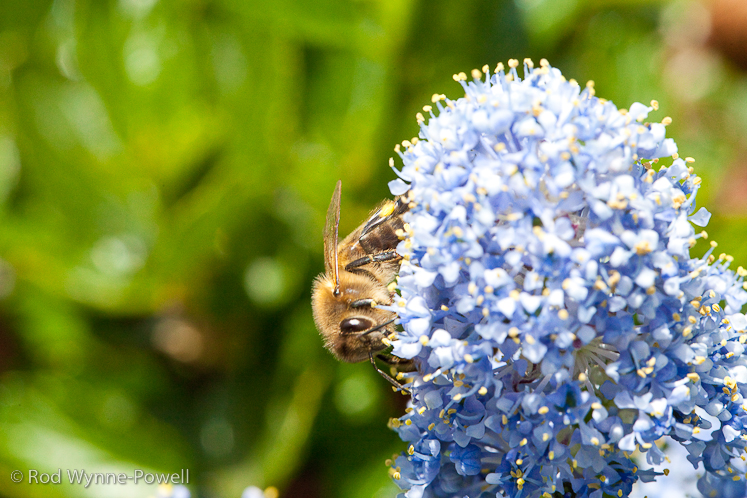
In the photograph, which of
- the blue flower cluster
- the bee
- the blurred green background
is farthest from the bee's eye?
the blurred green background

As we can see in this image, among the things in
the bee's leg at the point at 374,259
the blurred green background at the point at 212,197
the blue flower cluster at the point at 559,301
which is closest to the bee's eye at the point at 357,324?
the bee's leg at the point at 374,259

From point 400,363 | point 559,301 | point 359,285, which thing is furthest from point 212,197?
point 559,301

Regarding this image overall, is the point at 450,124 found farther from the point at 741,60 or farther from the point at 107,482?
the point at 741,60

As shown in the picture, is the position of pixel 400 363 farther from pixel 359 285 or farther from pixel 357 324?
pixel 359 285

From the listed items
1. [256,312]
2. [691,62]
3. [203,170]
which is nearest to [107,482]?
[256,312]

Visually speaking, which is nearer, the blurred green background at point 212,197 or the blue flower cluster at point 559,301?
the blue flower cluster at point 559,301

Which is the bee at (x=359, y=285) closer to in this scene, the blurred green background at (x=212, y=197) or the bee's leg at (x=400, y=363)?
the bee's leg at (x=400, y=363)
